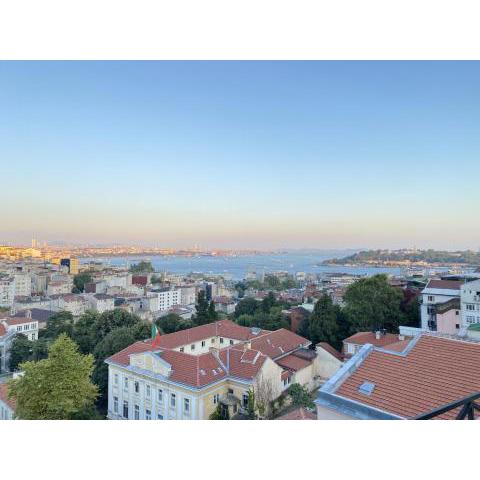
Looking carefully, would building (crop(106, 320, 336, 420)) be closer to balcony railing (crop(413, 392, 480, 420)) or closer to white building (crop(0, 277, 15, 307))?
balcony railing (crop(413, 392, 480, 420))

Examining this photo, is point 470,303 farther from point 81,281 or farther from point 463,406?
point 81,281

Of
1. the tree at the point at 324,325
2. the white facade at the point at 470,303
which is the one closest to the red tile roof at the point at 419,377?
the tree at the point at 324,325

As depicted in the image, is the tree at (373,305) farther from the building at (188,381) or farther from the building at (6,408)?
the building at (6,408)

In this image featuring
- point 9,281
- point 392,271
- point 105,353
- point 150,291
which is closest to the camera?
→ point 105,353

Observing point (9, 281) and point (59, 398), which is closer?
point (59, 398)
